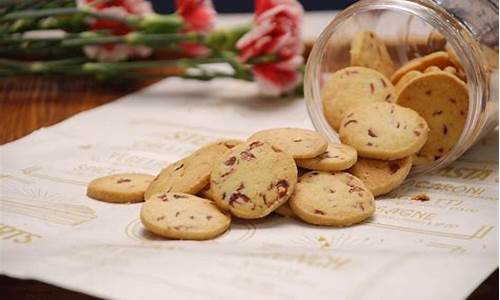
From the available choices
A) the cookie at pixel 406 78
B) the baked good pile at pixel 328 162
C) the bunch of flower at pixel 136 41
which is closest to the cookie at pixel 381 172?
the baked good pile at pixel 328 162

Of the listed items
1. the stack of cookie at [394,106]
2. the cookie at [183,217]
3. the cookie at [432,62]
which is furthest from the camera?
the cookie at [432,62]

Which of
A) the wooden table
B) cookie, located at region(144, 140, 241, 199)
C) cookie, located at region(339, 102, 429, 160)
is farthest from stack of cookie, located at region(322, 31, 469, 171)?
the wooden table

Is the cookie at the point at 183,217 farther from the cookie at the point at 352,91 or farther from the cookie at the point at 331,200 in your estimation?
the cookie at the point at 352,91

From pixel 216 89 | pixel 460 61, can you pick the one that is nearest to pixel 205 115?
pixel 216 89

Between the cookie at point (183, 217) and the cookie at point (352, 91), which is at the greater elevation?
the cookie at point (352, 91)

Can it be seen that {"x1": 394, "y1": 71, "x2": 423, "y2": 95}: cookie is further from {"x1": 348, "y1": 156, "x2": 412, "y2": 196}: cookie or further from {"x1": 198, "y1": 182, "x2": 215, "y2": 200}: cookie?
{"x1": 198, "y1": 182, "x2": 215, "y2": 200}: cookie

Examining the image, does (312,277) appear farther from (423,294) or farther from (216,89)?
(216,89)
